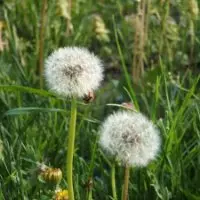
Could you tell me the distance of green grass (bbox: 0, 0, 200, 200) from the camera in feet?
8.34

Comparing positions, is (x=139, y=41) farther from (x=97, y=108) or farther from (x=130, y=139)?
(x=130, y=139)

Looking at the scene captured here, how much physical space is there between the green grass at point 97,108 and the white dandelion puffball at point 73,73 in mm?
288

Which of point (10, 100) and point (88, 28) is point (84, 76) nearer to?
point (10, 100)

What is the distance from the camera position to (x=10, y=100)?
328 centimetres

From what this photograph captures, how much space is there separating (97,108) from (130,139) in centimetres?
129

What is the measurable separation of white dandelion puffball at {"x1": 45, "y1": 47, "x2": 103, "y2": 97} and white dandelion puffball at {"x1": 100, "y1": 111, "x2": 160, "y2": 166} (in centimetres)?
14

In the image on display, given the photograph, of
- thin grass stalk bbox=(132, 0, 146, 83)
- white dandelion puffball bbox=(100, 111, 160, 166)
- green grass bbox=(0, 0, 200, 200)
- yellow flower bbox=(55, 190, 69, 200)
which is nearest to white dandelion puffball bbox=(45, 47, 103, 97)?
white dandelion puffball bbox=(100, 111, 160, 166)

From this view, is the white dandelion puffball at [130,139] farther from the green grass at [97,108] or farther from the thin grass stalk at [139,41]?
the thin grass stalk at [139,41]

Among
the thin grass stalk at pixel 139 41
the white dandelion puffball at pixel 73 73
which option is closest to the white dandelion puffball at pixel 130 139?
the white dandelion puffball at pixel 73 73

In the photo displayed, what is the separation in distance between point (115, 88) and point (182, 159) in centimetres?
93

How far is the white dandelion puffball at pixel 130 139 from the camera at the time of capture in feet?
6.77

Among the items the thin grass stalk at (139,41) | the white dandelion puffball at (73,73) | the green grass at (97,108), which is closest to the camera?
the white dandelion puffball at (73,73)

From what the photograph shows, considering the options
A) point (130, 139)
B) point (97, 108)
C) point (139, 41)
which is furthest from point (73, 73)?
point (139, 41)

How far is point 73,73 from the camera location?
6.69 ft
